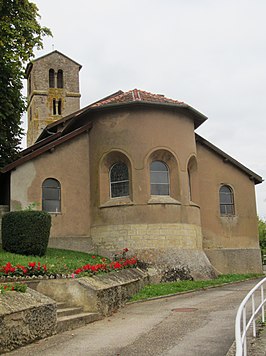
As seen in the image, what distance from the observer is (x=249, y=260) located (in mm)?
23109

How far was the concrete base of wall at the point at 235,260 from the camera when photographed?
22172 mm

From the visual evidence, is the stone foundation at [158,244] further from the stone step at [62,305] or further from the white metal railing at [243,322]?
the stone step at [62,305]

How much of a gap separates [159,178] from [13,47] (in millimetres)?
8018

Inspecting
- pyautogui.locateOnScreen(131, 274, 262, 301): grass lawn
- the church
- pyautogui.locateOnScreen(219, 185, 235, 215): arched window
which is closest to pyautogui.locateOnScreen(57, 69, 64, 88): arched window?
the church

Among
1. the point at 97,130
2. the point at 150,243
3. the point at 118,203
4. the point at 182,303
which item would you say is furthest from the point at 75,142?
the point at 182,303

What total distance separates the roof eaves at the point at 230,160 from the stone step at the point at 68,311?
13.9 m

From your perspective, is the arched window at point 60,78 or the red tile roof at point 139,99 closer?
the red tile roof at point 139,99

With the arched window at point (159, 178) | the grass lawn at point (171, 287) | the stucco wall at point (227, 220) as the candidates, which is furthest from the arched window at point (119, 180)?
the stucco wall at point (227, 220)

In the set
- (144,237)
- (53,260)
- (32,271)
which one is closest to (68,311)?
(32,271)

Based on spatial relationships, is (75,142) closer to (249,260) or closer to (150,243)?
(150,243)

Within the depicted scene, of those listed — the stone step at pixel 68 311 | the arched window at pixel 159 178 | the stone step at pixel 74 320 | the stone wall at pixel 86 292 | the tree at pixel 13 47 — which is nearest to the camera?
the stone step at pixel 74 320

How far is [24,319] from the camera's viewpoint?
8.39m

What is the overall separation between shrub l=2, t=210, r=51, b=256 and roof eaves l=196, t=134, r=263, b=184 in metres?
9.95

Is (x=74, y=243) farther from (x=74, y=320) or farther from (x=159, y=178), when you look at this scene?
(x=74, y=320)
